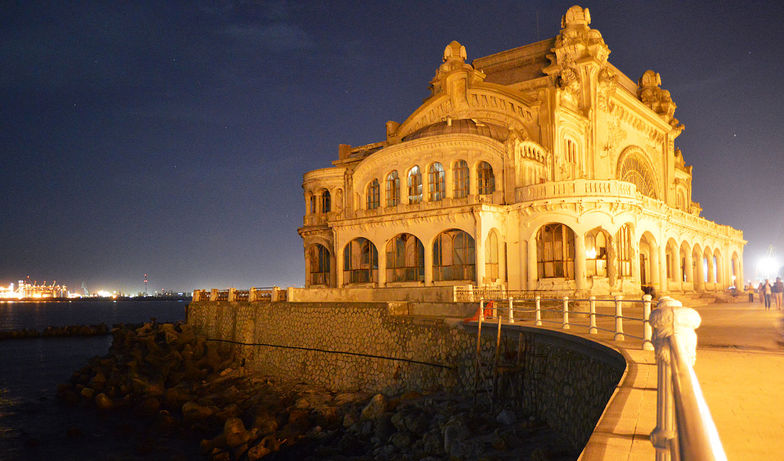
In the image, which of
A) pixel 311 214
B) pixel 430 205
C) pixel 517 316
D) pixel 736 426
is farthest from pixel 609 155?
pixel 736 426

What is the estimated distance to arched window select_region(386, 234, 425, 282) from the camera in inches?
1222

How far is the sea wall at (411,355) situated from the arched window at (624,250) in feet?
43.6

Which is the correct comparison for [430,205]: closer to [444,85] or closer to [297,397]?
[444,85]

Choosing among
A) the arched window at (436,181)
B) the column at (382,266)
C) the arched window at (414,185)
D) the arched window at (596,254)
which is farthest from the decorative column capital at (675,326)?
the column at (382,266)

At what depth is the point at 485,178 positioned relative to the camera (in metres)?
29.6

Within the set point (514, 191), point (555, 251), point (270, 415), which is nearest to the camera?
point (270, 415)

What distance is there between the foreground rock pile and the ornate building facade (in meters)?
9.85

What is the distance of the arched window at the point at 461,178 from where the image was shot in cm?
2991

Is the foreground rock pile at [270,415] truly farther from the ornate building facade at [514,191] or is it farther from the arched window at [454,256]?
the ornate building facade at [514,191]

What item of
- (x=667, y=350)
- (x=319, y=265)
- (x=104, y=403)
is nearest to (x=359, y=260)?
(x=319, y=265)

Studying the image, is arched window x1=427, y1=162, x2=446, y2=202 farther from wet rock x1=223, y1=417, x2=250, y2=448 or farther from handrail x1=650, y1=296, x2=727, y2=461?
handrail x1=650, y1=296, x2=727, y2=461

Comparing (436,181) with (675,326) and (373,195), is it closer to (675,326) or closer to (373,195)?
(373,195)

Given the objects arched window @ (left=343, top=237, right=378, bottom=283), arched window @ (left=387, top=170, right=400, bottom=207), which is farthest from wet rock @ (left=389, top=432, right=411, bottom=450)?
arched window @ (left=343, top=237, right=378, bottom=283)

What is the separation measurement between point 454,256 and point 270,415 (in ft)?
42.9
